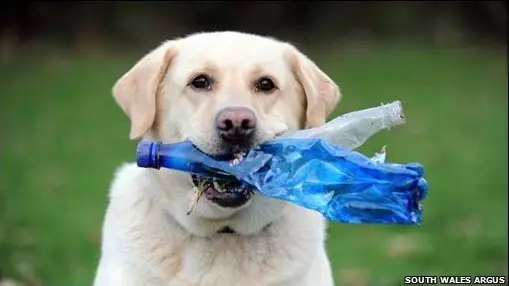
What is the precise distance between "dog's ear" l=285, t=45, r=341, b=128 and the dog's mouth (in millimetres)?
559

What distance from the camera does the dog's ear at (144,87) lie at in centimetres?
409

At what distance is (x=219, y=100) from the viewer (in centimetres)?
385

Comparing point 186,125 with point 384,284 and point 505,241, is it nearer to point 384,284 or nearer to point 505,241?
point 384,284

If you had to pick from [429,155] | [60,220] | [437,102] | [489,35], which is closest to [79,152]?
[60,220]

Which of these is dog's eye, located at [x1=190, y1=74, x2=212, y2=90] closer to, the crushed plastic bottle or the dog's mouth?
the crushed plastic bottle

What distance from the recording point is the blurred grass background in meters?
7.59

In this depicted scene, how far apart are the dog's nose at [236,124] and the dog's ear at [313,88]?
58 cm

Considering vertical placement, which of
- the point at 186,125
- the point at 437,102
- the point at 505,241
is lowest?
the point at 186,125

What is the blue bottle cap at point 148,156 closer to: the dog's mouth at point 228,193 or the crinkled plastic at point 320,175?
the crinkled plastic at point 320,175

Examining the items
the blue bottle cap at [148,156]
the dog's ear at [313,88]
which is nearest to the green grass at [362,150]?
the dog's ear at [313,88]

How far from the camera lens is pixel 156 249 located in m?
4.03

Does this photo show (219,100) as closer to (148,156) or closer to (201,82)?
(201,82)

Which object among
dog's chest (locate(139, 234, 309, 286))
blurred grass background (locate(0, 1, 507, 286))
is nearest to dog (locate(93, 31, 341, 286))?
dog's chest (locate(139, 234, 309, 286))

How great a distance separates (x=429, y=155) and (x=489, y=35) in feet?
32.6
